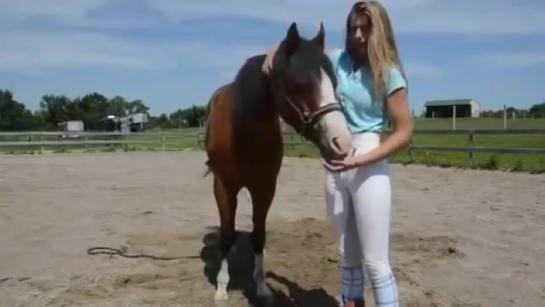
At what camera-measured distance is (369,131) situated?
2898 mm

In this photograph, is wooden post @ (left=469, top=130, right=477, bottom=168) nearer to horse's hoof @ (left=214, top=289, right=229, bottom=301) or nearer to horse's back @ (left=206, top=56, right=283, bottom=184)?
horse's hoof @ (left=214, top=289, right=229, bottom=301)

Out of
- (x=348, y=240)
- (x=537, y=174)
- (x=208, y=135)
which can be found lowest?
(x=537, y=174)

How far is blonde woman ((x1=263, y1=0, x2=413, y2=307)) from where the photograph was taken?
2.73m

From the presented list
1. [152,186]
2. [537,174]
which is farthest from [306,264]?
[537,174]

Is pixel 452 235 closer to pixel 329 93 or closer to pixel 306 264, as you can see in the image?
pixel 306 264

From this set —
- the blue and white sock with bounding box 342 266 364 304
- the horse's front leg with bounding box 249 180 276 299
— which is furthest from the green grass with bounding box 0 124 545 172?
the blue and white sock with bounding box 342 266 364 304

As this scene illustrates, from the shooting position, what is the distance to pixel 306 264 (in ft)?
16.6

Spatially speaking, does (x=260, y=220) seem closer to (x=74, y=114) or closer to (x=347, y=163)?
(x=347, y=163)

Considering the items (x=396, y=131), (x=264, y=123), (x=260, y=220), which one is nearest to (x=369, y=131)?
(x=396, y=131)

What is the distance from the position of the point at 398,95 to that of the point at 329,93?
0.33 metres

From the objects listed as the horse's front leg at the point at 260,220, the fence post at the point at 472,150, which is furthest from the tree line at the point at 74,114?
the horse's front leg at the point at 260,220

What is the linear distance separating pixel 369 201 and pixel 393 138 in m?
0.33

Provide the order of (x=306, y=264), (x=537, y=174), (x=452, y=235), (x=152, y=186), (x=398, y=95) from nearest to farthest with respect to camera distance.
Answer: (x=398, y=95) < (x=306, y=264) < (x=452, y=235) < (x=152, y=186) < (x=537, y=174)

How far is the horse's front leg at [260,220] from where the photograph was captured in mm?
4133
